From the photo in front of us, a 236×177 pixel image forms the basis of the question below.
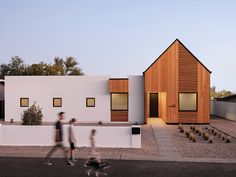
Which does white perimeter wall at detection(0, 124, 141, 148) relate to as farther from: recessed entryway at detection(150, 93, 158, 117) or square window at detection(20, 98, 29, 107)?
recessed entryway at detection(150, 93, 158, 117)

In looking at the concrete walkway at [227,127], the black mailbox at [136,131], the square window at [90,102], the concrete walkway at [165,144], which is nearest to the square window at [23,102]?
the square window at [90,102]

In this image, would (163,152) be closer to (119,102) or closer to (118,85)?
(118,85)

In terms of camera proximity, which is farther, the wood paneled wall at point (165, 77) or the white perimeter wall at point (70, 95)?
the white perimeter wall at point (70, 95)

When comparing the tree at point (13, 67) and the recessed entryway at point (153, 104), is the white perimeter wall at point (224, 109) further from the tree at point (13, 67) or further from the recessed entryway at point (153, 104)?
the tree at point (13, 67)

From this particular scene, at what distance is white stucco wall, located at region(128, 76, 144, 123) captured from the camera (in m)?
28.9

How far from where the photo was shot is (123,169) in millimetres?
11453

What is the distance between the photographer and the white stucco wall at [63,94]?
29547mm

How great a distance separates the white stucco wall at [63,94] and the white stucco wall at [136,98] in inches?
79.6

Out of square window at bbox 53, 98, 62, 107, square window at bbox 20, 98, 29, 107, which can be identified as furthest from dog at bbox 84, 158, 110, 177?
square window at bbox 20, 98, 29, 107

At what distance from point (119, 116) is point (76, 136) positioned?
12.8m

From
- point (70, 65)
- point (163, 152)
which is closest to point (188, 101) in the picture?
point (163, 152)

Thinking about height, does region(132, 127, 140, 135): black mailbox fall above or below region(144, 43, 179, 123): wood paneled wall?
below

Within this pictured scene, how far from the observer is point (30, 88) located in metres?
30.2

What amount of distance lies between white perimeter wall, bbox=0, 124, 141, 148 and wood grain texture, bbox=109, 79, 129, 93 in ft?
40.2
